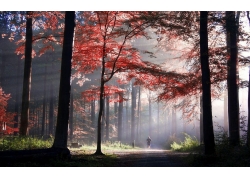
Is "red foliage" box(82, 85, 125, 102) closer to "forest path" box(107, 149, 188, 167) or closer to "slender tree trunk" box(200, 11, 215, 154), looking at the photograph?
"forest path" box(107, 149, 188, 167)

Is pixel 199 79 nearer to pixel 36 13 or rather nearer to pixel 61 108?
pixel 61 108

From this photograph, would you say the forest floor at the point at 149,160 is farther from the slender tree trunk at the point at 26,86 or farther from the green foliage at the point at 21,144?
the slender tree trunk at the point at 26,86

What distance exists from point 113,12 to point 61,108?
19.6 ft

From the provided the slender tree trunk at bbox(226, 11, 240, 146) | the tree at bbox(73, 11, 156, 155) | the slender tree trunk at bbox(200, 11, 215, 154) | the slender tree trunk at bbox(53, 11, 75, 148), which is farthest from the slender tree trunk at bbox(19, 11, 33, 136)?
the slender tree trunk at bbox(226, 11, 240, 146)

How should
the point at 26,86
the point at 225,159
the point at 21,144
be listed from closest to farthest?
1. the point at 225,159
2. the point at 21,144
3. the point at 26,86

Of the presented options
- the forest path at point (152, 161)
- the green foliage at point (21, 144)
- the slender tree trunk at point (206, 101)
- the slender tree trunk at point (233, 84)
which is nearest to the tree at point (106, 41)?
the forest path at point (152, 161)

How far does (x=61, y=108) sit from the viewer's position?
11633 millimetres

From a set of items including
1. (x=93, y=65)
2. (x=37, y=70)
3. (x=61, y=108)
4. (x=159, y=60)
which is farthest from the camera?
(x=37, y=70)

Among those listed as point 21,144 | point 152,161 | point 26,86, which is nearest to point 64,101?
point 21,144

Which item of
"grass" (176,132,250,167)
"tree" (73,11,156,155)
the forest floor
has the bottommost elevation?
the forest floor

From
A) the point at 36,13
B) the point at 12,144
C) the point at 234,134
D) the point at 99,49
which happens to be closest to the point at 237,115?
the point at 234,134

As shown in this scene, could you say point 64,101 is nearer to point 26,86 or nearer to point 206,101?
point 26,86

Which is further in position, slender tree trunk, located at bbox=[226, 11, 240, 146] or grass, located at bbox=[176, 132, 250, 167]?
slender tree trunk, located at bbox=[226, 11, 240, 146]

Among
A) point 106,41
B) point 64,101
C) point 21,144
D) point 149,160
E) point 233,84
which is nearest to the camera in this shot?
point 64,101
